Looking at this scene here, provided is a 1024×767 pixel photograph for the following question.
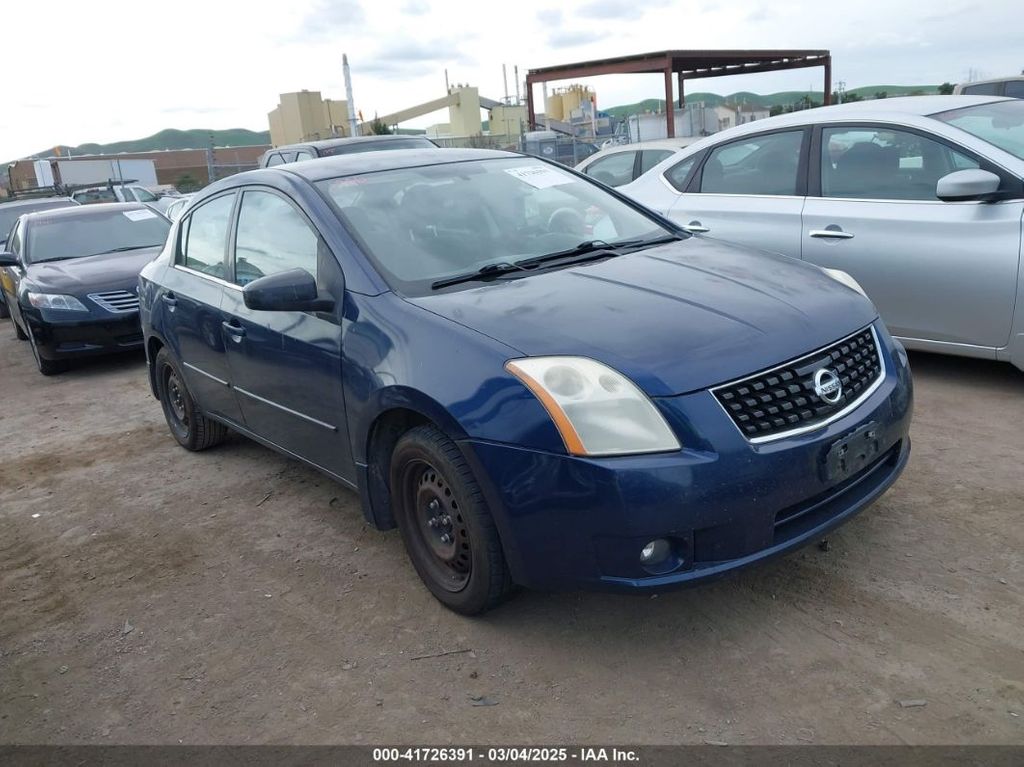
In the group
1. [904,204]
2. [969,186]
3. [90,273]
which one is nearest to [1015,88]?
[904,204]

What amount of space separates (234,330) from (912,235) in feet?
12.3

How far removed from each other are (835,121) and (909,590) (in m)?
3.47

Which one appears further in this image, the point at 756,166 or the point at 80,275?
the point at 80,275

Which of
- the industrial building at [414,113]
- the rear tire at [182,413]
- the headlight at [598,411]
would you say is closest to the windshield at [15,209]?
the rear tire at [182,413]

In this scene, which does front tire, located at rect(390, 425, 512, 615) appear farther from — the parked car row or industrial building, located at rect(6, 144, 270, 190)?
industrial building, located at rect(6, 144, 270, 190)

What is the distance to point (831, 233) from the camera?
5477 mm

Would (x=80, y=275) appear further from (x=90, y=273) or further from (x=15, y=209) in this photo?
(x=15, y=209)

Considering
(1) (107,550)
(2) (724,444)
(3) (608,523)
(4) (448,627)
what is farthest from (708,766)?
(1) (107,550)

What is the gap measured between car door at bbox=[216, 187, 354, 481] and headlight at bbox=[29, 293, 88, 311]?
4.65 metres

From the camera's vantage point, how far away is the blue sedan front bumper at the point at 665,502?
2641 mm

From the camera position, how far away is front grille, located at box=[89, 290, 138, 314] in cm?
832

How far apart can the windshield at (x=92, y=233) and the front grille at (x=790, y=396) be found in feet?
26.9

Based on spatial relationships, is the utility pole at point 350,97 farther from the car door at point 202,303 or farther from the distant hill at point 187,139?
the distant hill at point 187,139

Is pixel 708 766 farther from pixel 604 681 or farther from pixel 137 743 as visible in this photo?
pixel 137 743
